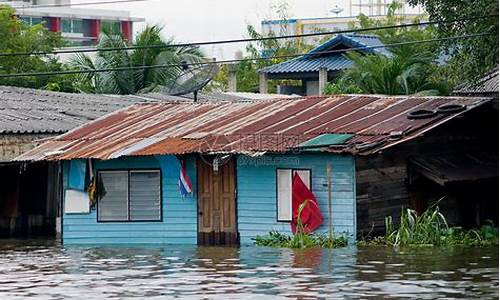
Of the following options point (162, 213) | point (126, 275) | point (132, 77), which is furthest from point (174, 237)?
point (132, 77)

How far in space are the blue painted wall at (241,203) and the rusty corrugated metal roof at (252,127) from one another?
51 cm

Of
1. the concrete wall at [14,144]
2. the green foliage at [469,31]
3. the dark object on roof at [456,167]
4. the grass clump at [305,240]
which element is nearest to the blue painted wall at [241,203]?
the grass clump at [305,240]

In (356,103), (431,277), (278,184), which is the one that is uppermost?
(356,103)

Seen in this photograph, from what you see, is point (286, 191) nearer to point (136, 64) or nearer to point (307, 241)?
point (307, 241)

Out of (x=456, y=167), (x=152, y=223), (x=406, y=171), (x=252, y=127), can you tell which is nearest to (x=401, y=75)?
(x=252, y=127)

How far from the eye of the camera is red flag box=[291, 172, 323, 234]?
88.2 feet

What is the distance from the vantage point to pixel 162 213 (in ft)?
95.7

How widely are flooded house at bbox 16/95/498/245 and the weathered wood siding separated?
0.07 feet

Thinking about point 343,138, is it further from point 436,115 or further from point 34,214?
point 34,214

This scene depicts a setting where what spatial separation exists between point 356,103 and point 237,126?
2.89 meters

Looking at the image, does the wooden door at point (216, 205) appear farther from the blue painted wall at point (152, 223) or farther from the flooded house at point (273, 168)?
the blue painted wall at point (152, 223)

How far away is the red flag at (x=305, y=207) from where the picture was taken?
2689cm

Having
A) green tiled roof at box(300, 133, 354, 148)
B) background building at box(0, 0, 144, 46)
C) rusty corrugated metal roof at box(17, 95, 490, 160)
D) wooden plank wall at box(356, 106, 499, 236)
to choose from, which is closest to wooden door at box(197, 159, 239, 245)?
rusty corrugated metal roof at box(17, 95, 490, 160)

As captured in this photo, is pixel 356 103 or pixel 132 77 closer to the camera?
pixel 356 103
